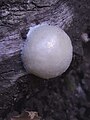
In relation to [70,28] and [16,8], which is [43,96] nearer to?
[70,28]

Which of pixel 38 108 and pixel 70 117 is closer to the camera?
pixel 38 108

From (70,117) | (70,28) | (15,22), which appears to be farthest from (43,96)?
(15,22)

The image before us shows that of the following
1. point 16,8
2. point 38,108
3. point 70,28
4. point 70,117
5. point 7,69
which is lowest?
point 70,117
